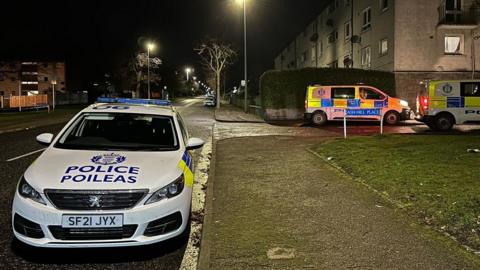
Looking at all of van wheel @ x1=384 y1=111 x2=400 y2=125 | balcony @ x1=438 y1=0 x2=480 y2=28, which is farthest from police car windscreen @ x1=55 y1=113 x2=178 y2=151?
balcony @ x1=438 y1=0 x2=480 y2=28

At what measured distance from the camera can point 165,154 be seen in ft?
17.5

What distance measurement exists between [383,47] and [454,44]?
12.9 feet

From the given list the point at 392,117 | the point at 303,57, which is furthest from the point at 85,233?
the point at 303,57

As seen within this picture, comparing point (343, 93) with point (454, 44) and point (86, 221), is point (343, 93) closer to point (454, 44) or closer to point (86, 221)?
point (454, 44)

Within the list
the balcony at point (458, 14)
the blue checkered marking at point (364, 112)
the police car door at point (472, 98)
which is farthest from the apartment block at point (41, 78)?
the police car door at point (472, 98)

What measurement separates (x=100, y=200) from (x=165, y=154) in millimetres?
1239

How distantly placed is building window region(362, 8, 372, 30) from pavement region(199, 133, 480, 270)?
23754 mm

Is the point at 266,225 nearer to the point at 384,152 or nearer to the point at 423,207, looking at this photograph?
the point at 423,207

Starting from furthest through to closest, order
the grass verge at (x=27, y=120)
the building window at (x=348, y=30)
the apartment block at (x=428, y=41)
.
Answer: the building window at (x=348, y=30), the apartment block at (x=428, y=41), the grass verge at (x=27, y=120)

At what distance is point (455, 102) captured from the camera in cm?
1666

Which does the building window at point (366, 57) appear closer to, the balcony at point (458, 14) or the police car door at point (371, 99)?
the balcony at point (458, 14)

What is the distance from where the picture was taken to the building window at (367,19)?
29.9 m

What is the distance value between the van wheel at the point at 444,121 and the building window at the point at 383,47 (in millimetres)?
10916

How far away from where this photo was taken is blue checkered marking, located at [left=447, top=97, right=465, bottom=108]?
16625 mm
